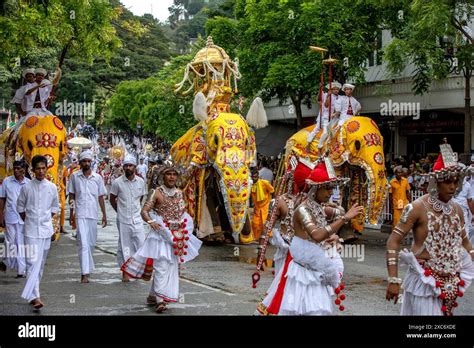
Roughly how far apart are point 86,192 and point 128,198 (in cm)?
58

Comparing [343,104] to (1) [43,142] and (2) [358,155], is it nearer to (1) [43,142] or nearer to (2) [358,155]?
(2) [358,155]

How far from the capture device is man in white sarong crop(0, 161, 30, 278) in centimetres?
1300

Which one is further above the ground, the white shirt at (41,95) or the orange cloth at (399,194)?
the white shirt at (41,95)

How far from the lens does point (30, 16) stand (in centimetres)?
1494

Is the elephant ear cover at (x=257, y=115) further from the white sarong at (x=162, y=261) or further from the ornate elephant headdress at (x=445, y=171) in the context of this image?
the ornate elephant headdress at (x=445, y=171)

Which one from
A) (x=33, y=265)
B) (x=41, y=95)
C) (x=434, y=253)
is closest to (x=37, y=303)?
(x=33, y=265)

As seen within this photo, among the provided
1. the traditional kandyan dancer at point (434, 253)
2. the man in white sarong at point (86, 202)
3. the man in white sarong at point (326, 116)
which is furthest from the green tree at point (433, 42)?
the traditional kandyan dancer at point (434, 253)

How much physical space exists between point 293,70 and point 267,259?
12.2m

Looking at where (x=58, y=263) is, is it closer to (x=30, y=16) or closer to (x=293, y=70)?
(x=30, y=16)

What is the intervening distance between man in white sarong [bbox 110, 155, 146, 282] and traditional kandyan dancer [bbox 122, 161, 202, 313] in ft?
6.44

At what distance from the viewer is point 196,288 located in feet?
39.9

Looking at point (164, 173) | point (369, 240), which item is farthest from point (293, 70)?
point (164, 173)

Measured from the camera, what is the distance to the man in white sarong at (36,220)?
10.5 m

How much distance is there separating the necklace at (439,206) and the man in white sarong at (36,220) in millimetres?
4838
